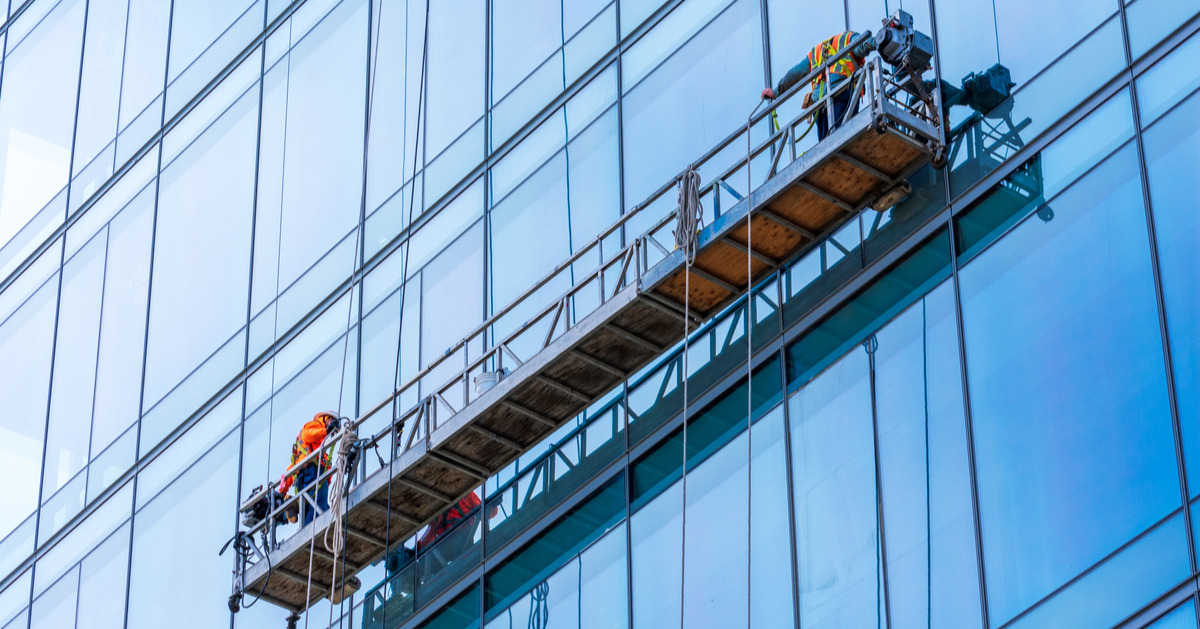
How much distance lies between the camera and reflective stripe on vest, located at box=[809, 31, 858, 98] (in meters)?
19.7

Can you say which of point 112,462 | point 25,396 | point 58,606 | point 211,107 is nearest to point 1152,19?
point 211,107

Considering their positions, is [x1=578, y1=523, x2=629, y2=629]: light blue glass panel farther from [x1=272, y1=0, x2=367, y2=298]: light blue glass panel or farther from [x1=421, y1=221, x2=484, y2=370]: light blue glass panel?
[x1=272, y1=0, x2=367, y2=298]: light blue glass panel

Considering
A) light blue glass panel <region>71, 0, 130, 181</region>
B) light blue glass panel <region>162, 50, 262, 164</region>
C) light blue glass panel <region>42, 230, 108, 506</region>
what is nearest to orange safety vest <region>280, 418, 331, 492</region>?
light blue glass panel <region>42, 230, 108, 506</region>

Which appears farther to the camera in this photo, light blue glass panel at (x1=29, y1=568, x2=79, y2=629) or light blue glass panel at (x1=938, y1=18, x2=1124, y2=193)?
light blue glass panel at (x1=29, y1=568, x2=79, y2=629)

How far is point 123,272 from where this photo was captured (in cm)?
3177

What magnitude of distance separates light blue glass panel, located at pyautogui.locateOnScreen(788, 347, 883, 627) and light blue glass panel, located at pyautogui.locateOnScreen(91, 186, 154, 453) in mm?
14453

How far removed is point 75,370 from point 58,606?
3947 millimetres

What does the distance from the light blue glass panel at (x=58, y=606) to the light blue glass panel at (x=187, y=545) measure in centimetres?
193

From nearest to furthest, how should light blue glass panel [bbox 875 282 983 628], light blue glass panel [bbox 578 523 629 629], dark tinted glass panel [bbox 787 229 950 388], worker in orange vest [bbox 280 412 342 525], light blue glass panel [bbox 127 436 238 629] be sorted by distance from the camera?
light blue glass panel [bbox 875 282 983 628] < dark tinted glass panel [bbox 787 229 950 388] < light blue glass panel [bbox 578 523 629 629] < worker in orange vest [bbox 280 412 342 525] < light blue glass panel [bbox 127 436 238 629]

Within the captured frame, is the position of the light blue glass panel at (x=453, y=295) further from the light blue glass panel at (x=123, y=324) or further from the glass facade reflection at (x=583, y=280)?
the light blue glass panel at (x=123, y=324)

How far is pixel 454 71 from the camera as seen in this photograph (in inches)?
1036

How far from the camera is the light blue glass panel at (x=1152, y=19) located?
17312 mm

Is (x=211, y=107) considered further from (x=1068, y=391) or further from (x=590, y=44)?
(x=1068, y=391)

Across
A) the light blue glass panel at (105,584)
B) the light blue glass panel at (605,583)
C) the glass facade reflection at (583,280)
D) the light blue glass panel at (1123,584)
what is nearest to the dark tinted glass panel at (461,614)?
the glass facade reflection at (583,280)
